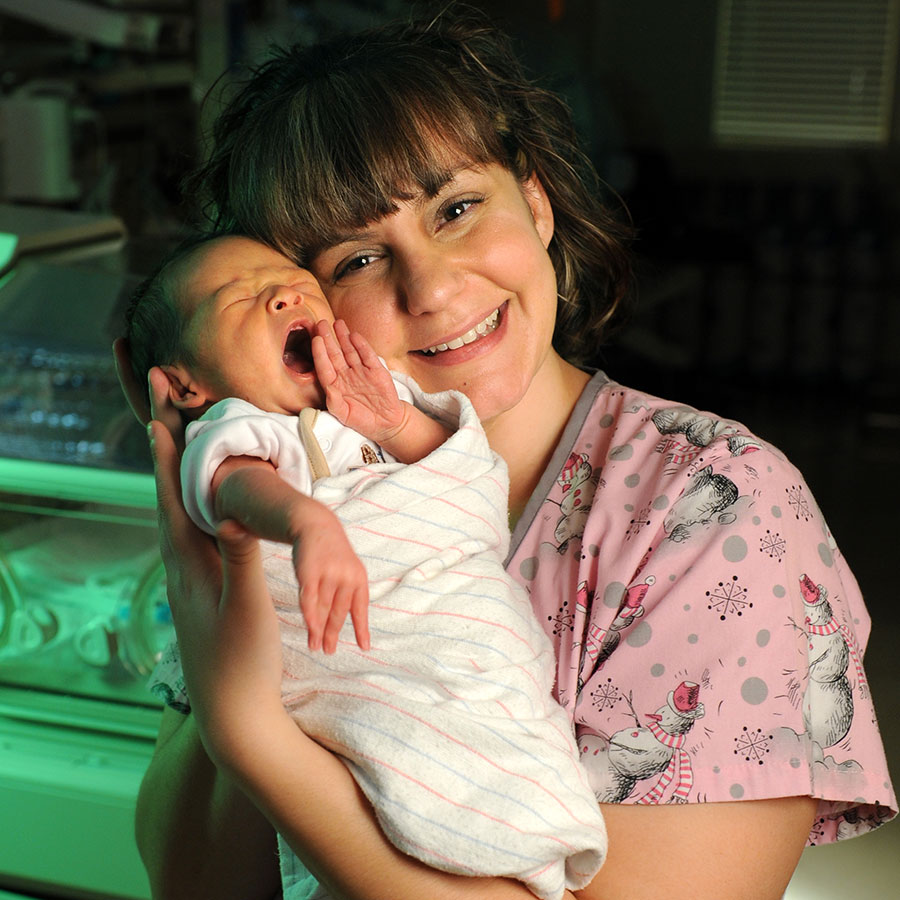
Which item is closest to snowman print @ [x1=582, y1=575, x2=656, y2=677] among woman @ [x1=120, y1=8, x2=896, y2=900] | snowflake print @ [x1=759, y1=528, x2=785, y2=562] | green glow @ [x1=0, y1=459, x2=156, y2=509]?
woman @ [x1=120, y1=8, x2=896, y2=900]

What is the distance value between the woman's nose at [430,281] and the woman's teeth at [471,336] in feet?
0.13

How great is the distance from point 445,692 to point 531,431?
42 cm

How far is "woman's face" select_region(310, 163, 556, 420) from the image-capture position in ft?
3.60

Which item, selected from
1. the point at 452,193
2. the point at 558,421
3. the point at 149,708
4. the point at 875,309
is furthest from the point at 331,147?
the point at 875,309

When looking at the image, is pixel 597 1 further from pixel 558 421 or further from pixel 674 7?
pixel 558 421

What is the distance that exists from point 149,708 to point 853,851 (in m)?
1.00

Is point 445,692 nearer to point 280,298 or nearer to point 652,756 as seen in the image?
point 652,756

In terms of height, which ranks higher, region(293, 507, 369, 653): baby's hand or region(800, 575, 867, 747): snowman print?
region(293, 507, 369, 653): baby's hand

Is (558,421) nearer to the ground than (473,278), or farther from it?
nearer to the ground

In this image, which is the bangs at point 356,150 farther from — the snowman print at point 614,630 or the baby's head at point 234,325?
the snowman print at point 614,630

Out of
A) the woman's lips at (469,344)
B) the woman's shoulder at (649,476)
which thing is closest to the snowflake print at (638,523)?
the woman's shoulder at (649,476)

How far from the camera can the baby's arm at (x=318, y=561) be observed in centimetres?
65

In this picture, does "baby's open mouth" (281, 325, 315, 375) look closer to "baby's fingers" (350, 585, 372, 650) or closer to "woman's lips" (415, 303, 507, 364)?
"woman's lips" (415, 303, 507, 364)

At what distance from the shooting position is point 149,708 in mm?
1645
